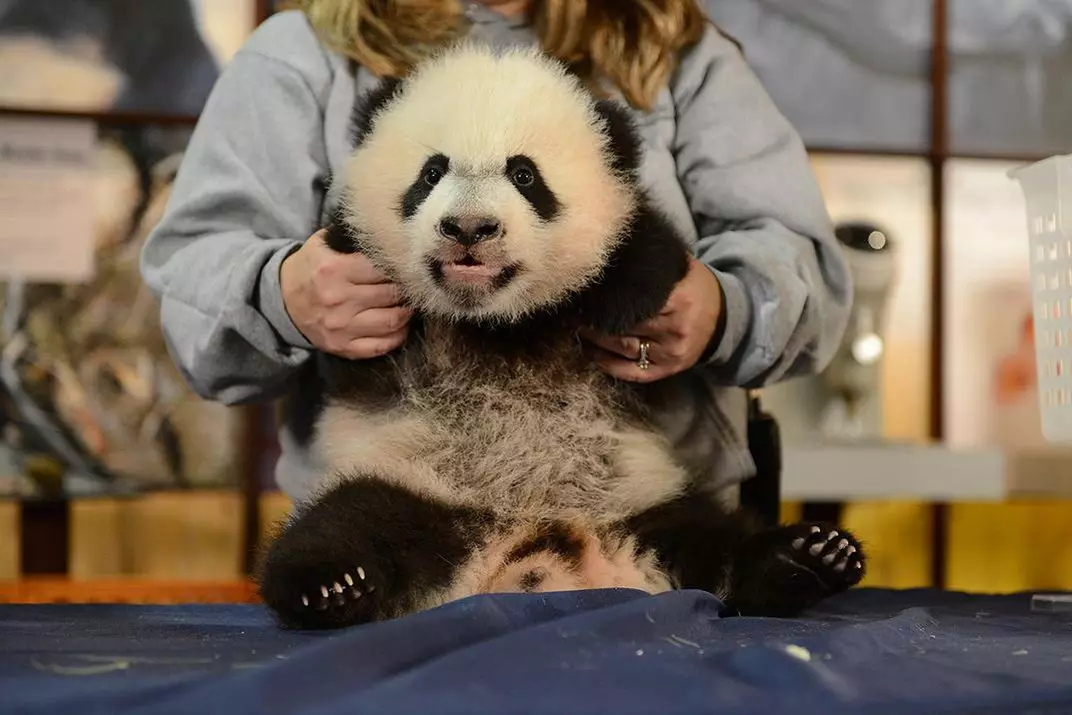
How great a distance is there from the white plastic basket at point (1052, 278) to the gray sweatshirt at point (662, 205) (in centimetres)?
36

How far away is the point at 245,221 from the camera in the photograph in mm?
2023

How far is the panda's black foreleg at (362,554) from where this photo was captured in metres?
1.43

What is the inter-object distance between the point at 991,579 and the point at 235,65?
3496 millimetres

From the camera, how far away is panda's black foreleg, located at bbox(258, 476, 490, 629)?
143cm

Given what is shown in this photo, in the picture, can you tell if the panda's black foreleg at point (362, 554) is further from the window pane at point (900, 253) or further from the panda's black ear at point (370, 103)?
the window pane at point (900, 253)

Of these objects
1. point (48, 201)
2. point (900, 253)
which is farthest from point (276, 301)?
point (900, 253)

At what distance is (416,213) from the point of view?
1.71m

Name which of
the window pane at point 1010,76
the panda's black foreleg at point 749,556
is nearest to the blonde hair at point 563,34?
the panda's black foreleg at point 749,556

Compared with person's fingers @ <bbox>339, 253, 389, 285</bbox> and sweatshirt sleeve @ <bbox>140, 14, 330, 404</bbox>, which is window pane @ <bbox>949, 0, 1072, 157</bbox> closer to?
sweatshirt sleeve @ <bbox>140, 14, 330, 404</bbox>

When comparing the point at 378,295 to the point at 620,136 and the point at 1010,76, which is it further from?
the point at 1010,76

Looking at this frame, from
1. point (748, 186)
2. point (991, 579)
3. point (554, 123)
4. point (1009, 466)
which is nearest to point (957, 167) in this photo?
point (1009, 466)

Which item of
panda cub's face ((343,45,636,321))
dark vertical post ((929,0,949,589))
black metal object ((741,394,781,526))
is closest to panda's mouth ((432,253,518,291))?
panda cub's face ((343,45,636,321))

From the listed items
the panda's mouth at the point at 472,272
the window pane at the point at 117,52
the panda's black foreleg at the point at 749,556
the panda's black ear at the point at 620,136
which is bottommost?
the panda's black foreleg at the point at 749,556

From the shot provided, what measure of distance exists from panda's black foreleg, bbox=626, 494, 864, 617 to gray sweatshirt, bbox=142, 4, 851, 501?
0.27m
